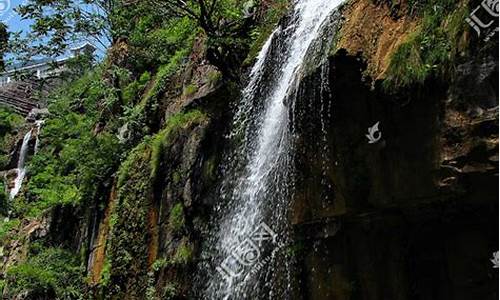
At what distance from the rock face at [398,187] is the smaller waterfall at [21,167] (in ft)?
57.3

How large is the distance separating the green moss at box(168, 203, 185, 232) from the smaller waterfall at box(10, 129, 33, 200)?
13586 mm

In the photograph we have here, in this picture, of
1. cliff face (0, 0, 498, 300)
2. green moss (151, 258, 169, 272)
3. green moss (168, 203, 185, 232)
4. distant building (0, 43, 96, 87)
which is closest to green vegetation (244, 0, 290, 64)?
cliff face (0, 0, 498, 300)

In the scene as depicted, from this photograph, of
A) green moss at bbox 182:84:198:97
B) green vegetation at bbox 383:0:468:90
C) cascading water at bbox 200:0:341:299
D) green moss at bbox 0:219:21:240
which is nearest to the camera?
green vegetation at bbox 383:0:468:90

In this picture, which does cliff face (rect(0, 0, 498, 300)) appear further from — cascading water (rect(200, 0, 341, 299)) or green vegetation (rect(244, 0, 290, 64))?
green vegetation (rect(244, 0, 290, 64))

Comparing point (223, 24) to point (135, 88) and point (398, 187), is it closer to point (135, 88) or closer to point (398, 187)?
point (135, 88)

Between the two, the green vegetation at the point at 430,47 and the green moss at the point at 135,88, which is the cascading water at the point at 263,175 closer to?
the green vegetation at the point at 430,47

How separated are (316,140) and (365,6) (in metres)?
1.62

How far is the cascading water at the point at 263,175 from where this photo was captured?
6941 mm

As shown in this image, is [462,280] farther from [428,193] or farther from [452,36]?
[452,36]

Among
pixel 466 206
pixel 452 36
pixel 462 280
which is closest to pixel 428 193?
pixel 466 206

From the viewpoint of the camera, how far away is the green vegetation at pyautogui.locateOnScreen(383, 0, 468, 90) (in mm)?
5000

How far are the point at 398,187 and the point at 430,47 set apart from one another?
134cm

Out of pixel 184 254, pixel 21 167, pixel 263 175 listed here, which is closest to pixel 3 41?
pixel 184 254

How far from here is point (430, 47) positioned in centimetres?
517
